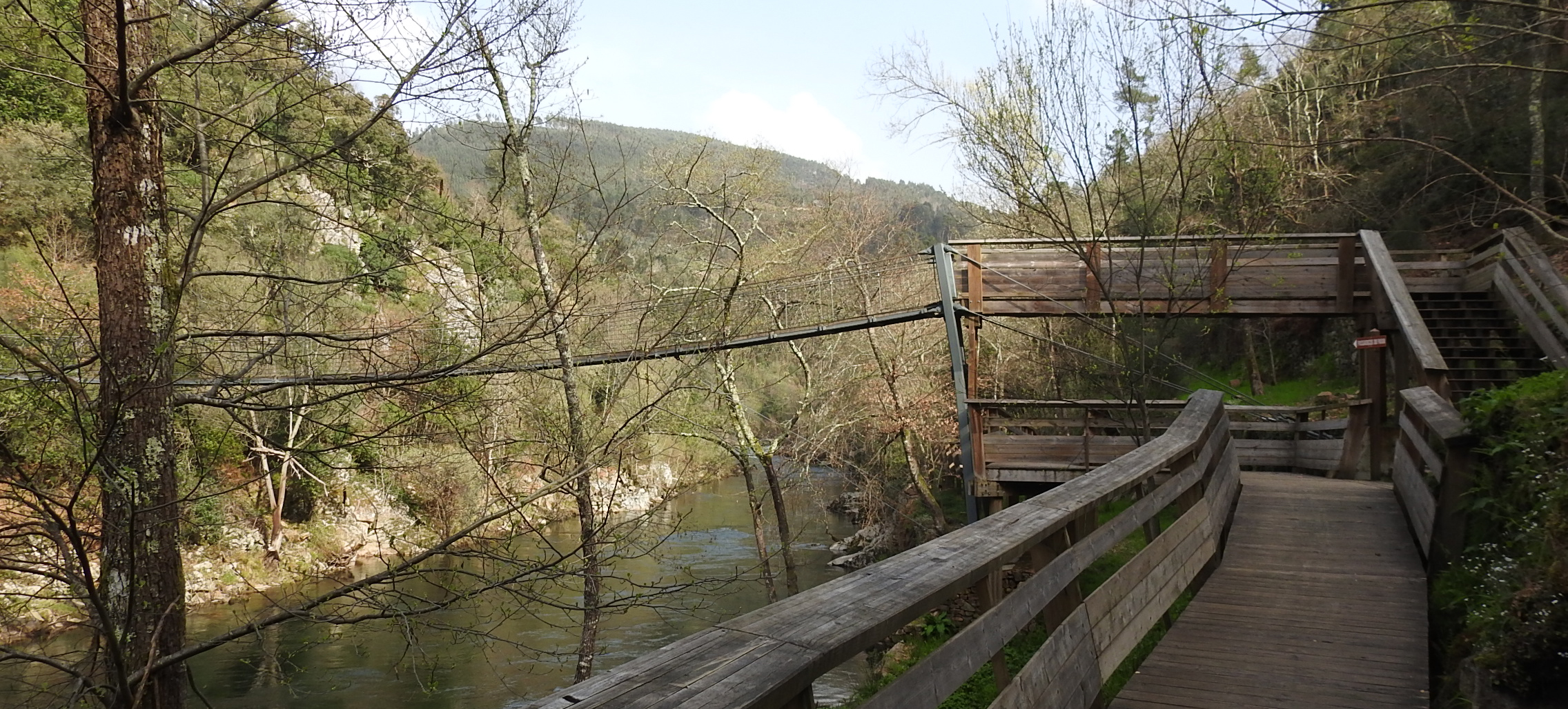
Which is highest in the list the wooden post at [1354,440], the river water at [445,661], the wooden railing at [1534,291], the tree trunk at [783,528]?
the wooden railing at [1534,291]

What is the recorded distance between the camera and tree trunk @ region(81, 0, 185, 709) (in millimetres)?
4109

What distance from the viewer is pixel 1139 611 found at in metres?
3.54

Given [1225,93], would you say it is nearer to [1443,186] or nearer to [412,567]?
[412,567]

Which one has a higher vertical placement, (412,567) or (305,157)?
(305,157)

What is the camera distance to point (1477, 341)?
416 inches

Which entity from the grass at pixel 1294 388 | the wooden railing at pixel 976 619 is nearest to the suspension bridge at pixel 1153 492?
the wooden railing at pixel 976 619

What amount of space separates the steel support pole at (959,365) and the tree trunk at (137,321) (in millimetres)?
7907

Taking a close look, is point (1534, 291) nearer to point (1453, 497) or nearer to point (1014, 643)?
point (1453, 497)

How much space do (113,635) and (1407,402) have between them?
23.8 feet

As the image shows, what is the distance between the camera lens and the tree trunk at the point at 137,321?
13.5 feet


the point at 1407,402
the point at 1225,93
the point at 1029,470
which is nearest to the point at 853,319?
the point at 1029,470

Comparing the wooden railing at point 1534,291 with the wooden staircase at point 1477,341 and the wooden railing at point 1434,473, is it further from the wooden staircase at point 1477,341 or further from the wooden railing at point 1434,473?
Result: the wooden railing at point 1434,473

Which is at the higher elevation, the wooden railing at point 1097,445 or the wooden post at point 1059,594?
the wooden post at point 1059,594

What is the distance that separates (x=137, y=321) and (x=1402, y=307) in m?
10.9
